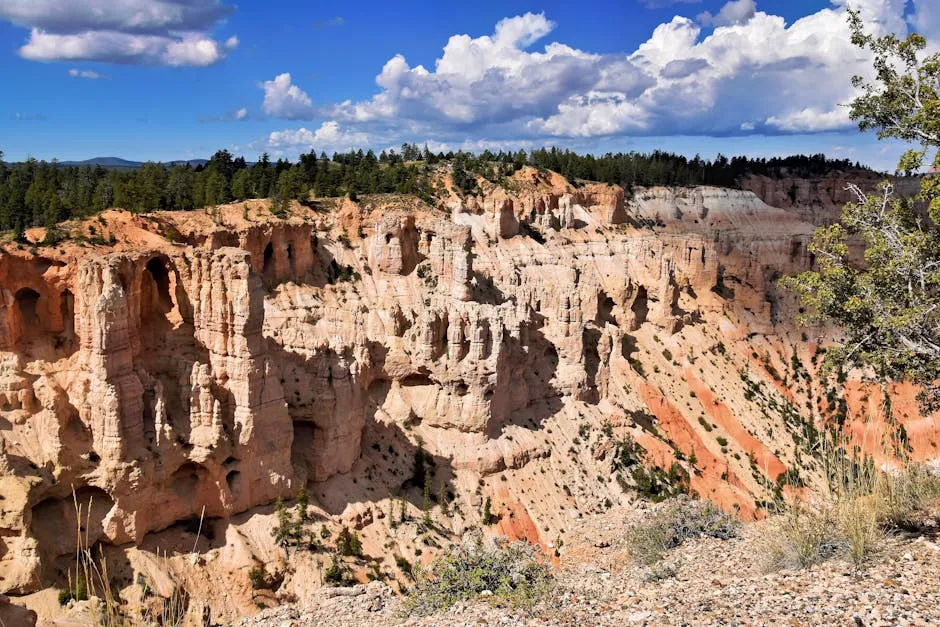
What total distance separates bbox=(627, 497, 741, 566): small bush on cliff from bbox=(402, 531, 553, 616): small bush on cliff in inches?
161

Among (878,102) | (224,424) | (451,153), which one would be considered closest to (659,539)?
(878,102)

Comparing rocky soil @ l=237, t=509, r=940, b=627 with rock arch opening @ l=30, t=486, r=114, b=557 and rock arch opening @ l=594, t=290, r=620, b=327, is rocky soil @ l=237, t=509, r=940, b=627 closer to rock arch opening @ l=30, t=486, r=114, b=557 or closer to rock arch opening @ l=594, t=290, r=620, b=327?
rock arch opening @ l=30, t=486, r=114, b=557

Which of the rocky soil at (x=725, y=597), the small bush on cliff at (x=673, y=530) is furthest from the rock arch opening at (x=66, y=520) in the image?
the small bush on cliff at (x=673, y=530)

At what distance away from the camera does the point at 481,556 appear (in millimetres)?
24875

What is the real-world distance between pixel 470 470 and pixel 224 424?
55.4 feet

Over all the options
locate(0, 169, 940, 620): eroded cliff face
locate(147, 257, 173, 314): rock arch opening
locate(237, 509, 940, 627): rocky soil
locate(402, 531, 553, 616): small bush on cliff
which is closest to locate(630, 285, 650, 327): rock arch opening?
locate(0, 169, 940, 620): eroded cliff face

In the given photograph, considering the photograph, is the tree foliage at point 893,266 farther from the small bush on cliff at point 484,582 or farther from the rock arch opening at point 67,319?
the rock arch opening at point 67,319

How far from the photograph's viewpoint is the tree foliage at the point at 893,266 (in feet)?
58.4

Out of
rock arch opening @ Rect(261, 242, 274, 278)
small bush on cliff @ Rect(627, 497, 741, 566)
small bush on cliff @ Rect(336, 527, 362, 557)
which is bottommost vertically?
small bush on cliff @ Rect(336, 527, 362, 557)

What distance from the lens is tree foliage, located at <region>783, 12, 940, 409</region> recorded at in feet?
58.4

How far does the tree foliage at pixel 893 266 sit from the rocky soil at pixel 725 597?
185 inches

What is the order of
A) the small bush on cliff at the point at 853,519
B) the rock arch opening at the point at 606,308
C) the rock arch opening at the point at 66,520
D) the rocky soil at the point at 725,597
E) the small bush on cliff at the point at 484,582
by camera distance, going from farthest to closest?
the rock arch opening at the point at 606,308, the rock arch opening at the point at 66,520, the small bush on cliff at the point at 484,582, the small bush on cliff at the point at 853,519, the rocky soil at the point at 725,597

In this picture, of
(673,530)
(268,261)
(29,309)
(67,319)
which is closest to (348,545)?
(673,530)

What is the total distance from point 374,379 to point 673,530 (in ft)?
74.7
